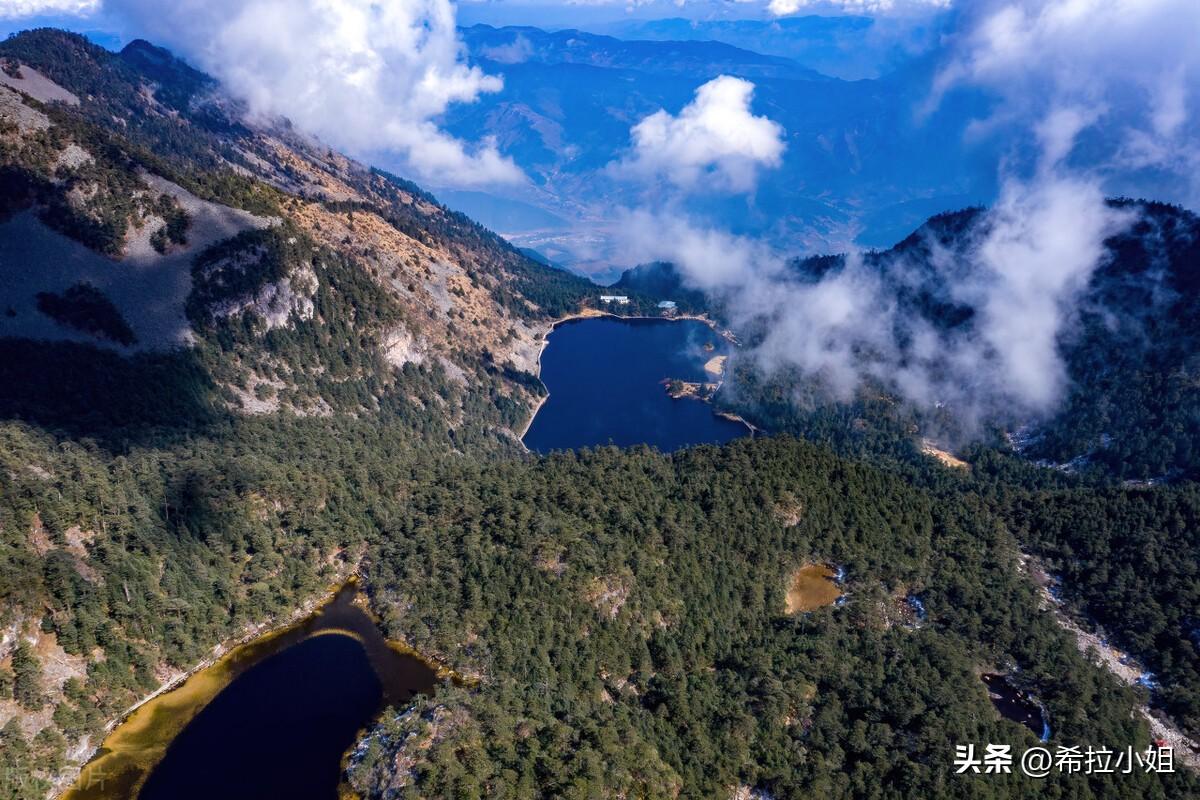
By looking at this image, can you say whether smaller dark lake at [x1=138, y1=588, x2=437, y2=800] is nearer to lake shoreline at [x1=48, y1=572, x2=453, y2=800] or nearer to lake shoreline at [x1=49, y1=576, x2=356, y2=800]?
lake shoreline at [x1=48, y1=572, x2=453, y2=800]

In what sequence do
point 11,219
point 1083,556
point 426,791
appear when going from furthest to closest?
point 11,219 < point 1083,556 < point 426,791

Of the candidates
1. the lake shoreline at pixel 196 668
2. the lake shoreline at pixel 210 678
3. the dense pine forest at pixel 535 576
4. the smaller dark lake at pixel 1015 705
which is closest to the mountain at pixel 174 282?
the dense pine forest at pixel 535 576

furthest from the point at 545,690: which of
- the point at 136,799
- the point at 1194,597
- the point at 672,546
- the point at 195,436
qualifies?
the point at 1194,597

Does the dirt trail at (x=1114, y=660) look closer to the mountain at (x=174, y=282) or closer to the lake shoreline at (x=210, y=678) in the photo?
the lake shoreline at (x=210, y=678)

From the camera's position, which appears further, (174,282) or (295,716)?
(174,282)

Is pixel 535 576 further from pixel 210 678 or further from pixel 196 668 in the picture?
pixel 196 668

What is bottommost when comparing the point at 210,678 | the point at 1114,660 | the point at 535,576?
the point at 210,678

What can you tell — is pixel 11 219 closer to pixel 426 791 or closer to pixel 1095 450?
pixel 426 791

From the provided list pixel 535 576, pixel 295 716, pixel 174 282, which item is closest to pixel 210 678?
pixel 295 716

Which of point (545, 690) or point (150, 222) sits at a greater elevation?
point (150, 222)
